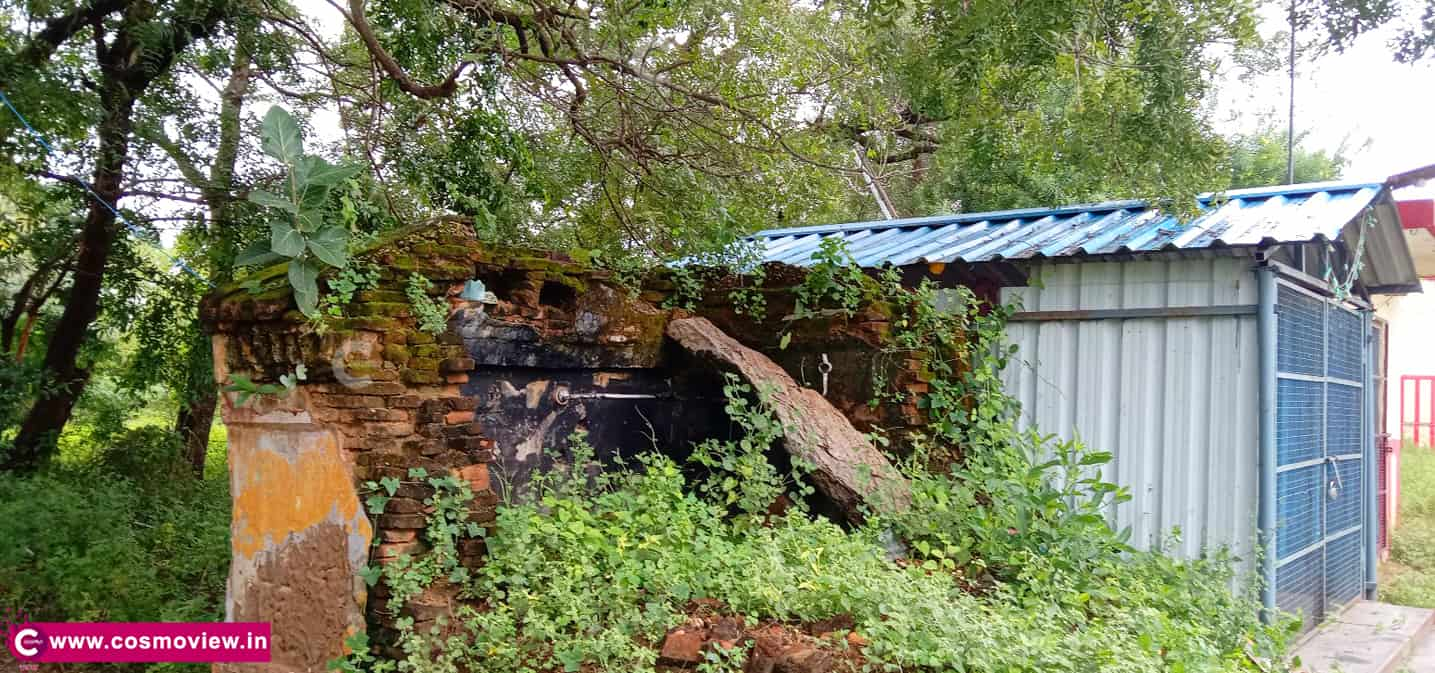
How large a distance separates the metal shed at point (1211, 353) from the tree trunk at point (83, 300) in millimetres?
5777

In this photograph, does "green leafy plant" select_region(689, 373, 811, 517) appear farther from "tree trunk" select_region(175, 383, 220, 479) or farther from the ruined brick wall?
"tree trunk" select_region(175, 383, 220, 479)

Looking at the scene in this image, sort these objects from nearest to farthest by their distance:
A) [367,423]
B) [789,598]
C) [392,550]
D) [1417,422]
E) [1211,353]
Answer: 1. [789,598]
2. [392,550]
3. [367,423]
4. [1211,353]
5. [1417,422]

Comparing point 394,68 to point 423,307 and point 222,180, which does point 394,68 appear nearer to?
point 222,180

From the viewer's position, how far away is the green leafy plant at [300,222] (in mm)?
4406

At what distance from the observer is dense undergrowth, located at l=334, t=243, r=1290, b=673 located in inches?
155

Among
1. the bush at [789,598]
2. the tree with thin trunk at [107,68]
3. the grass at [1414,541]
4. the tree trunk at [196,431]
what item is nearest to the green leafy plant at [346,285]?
the bush at [789,598]

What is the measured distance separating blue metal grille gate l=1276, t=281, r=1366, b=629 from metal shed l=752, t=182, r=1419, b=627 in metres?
0.02

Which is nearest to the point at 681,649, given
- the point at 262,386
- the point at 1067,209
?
the point at 262,386

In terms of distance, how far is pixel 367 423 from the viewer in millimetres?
4551

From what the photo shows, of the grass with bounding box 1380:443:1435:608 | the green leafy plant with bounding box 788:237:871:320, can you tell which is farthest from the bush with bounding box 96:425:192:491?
the grass with bounding box 1380:443:1435:608

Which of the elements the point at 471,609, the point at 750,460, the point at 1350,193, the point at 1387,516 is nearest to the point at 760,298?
the point at 750,460

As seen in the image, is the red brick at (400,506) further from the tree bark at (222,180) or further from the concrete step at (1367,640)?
the concrete step at (1367,640)

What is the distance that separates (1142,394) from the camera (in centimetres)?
621

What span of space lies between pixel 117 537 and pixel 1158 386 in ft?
23.3
